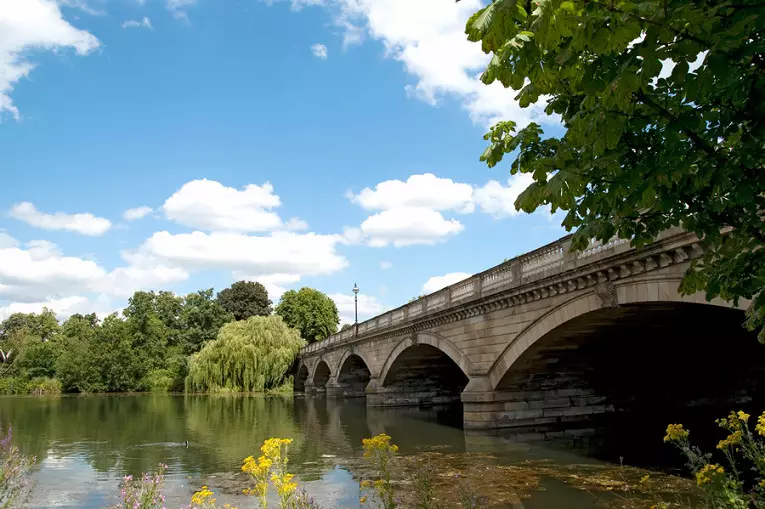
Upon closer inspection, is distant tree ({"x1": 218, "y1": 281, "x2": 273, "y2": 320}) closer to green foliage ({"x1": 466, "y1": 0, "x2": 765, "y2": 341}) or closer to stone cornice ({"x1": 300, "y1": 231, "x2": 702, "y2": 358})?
stone cornice ({"x1": 300, "y1": 231, "x2": 702, "y2": 358})

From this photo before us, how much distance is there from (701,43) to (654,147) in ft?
2.90

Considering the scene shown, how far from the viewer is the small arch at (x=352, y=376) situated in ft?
123

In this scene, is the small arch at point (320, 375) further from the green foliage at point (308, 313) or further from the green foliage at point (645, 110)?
the green foliage at point (645, 110)

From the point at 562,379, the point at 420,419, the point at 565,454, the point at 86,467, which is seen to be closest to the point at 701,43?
the point at 565,454

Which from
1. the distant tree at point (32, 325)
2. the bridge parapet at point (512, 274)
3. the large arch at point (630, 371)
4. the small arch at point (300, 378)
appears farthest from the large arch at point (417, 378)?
the distant tree at point (32, 325)

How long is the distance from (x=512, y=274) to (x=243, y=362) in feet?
98.1

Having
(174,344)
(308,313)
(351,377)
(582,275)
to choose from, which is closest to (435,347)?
(582,275)

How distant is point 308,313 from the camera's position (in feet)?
214

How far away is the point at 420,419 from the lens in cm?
2378

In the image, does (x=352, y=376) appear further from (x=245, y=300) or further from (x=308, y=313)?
(x=245, y=300)

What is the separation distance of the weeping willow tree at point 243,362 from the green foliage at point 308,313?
20.7 metres

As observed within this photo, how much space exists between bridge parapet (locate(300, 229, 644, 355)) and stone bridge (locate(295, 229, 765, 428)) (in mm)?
40

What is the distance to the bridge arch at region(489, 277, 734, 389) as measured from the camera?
10250 millimetres

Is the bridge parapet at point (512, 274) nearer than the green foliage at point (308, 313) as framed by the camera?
Yes
